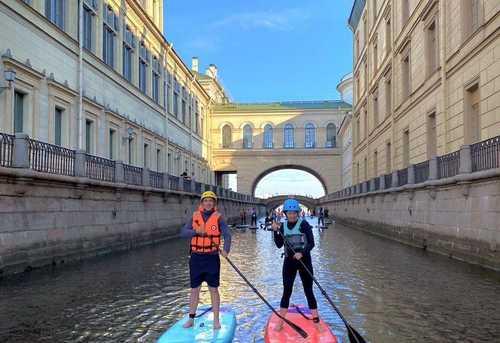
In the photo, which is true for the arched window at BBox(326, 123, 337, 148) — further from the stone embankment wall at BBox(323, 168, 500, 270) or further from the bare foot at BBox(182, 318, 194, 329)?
the bare foot at BBox(182, 318, 194, 329)

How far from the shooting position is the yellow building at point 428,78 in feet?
54.1

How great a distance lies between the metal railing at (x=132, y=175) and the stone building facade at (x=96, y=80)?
2.53 metres

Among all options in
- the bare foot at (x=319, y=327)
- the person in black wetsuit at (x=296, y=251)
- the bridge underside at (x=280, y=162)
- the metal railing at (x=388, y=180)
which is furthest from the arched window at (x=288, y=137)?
the bare foot at (x=319, y=327)

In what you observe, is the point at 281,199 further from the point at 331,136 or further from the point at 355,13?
the point at 355,13

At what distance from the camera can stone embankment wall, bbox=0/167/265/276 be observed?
12375 mm

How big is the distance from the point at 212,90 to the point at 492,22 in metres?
56.6

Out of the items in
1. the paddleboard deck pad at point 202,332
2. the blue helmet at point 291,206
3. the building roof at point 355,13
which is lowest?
the paddleboard deck pad at point 202,332

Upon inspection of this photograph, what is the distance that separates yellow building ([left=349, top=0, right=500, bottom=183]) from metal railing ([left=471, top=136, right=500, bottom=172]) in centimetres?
193

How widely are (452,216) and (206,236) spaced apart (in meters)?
11.4

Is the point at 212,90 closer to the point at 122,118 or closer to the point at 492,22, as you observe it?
the point at 122,118

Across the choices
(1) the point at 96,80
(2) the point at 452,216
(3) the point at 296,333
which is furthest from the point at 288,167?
(3) the point at 296,333

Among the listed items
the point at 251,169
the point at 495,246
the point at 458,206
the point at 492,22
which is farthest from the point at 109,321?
the point at 251,169

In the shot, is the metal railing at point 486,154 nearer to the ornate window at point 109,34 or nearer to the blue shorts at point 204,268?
the blue shorts at point 204,268

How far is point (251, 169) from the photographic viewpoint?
224 ft
